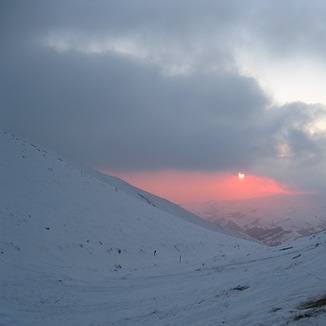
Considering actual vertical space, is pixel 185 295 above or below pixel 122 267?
below

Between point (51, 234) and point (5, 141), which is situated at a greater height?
point (5, 141)

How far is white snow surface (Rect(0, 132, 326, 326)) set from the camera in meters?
10.6

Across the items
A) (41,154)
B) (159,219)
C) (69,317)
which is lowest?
(69,317)

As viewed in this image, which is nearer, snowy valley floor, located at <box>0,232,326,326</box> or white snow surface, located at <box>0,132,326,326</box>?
snowy valley floor, located at <box>0,232,326,326</box>

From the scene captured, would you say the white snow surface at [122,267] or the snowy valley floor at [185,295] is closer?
the snowy valley floor at [185,295]

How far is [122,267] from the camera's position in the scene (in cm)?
1980

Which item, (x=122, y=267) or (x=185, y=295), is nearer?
(x=185, y=295)

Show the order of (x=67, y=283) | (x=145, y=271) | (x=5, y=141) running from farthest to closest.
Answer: (x=5, y=141) < (x=145, y=271) < (x=67, y=283)

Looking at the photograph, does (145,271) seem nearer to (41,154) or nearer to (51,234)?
(51,234)

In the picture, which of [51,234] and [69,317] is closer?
[69,317]

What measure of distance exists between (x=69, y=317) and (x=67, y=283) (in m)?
3.84

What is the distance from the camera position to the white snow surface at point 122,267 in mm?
10633

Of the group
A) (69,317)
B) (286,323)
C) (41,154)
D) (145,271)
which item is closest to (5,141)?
(41,154)

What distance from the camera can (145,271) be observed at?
741 inches
